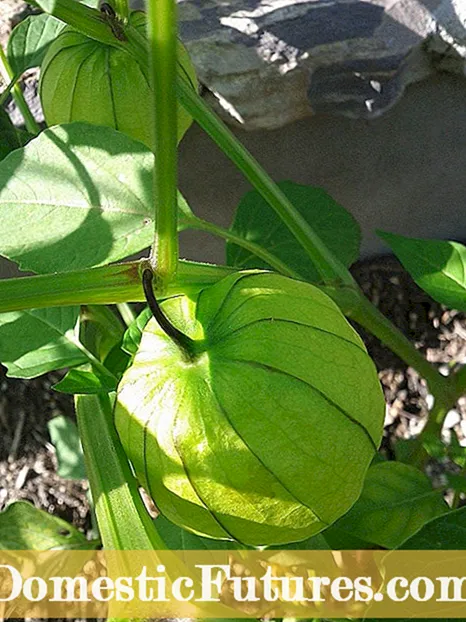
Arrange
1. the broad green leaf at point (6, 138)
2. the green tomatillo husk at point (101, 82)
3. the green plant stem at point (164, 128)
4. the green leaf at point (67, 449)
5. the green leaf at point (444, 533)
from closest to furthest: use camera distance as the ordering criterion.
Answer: the green plant stem at point (164, 128)
the green leaf at point (444, 533)
the green tomatillo husk at point (101, 82)
the broad green leaf at point (6, 138)
the green leaf at point (67, 449)

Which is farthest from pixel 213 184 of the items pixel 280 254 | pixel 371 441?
pixel 371 441

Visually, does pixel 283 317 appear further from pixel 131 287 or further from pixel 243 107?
pixel 243 107

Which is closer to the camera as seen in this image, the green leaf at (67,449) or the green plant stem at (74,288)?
the green plant stem at (74,288)

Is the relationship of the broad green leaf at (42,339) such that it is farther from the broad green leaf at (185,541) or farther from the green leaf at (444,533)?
the green leaf at (444,533)

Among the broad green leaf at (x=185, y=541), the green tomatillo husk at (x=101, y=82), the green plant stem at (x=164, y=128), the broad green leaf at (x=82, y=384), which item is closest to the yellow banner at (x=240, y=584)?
the broad green leaf at (x=185, y=541)

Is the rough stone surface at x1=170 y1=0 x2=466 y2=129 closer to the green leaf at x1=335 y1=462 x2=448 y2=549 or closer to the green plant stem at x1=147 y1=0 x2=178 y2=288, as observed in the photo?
the green leaf at x1=335 y1=462 x2=448 y2=549

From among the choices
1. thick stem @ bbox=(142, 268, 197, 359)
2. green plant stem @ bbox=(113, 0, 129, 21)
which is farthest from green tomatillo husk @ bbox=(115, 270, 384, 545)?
green plant stem @ bbox=(113, 0, 129, 21)
